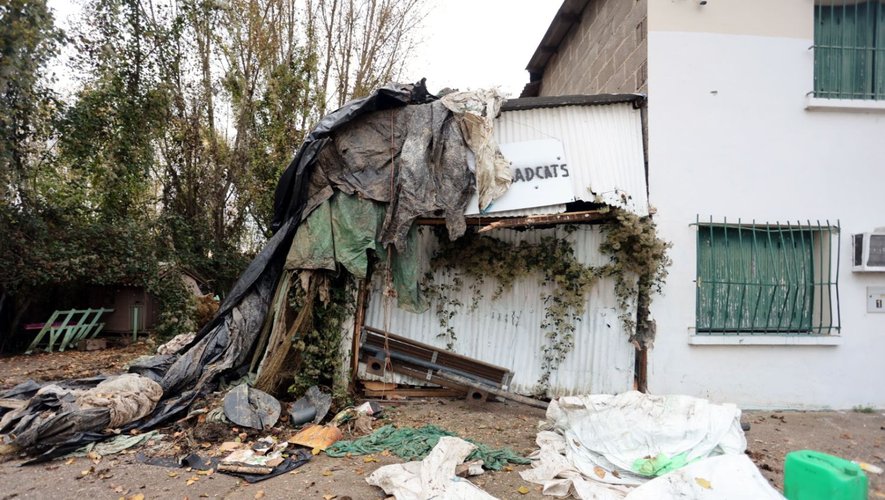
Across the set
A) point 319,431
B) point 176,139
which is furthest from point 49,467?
point 176,139

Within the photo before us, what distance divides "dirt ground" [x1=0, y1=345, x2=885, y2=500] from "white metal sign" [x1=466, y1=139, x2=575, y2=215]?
2.27 meters

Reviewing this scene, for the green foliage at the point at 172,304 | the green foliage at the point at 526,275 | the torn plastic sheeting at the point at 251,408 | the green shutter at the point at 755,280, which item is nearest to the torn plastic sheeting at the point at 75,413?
the torn plastic sheeting at the point at 251,408

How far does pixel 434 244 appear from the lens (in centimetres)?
541

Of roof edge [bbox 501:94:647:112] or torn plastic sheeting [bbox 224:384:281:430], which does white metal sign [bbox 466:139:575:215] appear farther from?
torn plastic sheeting [bbox 224:384:281:430]

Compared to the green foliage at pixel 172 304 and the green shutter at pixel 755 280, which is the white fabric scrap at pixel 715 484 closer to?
the green shutter at pixel 755 280

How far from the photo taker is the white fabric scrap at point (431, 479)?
3170 mm

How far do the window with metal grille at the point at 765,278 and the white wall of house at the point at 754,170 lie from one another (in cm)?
15

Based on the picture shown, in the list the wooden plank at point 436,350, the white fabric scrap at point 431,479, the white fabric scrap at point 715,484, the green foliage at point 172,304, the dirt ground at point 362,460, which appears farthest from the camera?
the green foliage at point 172,304

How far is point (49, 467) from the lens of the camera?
383 centimetres

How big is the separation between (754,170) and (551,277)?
270 centimetres

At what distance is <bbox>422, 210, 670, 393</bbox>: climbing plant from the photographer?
528 centimetres

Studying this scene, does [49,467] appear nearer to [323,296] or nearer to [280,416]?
[280,416]

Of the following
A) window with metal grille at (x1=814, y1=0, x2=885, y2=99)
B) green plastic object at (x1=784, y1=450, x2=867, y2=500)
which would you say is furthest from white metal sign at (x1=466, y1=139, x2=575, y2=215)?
window with metal grille at (x1=814, y1=0, x2=885, y2=99)

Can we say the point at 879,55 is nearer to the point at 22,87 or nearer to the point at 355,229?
the point at 355,229
